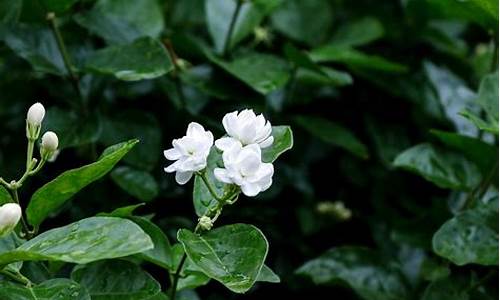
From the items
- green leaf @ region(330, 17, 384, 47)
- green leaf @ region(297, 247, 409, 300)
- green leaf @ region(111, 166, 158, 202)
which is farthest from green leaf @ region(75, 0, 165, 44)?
green leaf @ region(297, 247, 409, 300)

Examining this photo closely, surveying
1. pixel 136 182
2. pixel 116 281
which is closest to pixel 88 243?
pixel 116 281

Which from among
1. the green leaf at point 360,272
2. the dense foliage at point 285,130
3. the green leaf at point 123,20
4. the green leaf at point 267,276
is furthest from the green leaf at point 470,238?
the green leaf at point 123,20

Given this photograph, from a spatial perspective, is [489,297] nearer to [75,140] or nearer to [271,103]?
[271,103]

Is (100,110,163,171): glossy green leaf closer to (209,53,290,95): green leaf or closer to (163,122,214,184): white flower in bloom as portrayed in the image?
(209,53,290,95): green leaf

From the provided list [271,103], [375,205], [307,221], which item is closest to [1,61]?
[271,103]

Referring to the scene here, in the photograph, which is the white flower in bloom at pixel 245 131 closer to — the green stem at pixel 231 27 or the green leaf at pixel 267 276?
the green leaf at pixel 267 276
